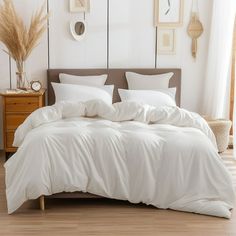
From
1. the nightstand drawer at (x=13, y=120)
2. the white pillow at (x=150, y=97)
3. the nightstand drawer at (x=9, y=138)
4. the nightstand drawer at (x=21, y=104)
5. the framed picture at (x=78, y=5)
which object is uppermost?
the framed picture at (x=78, y=5)

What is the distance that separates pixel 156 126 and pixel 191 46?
6.47 ft

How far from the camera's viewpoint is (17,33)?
529 centimetres

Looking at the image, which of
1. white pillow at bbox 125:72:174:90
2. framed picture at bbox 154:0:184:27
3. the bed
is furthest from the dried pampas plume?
the bed

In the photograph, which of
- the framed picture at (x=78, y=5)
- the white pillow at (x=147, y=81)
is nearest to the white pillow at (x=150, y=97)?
the white pillow at (x=147, y=81)

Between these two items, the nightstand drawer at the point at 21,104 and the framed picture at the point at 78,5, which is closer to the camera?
the nightstand drawer at the point at 21,104

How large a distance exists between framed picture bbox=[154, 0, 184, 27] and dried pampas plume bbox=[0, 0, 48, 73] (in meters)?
1.30

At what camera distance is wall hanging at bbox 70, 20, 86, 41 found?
18.7 ft

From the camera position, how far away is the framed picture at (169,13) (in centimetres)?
573

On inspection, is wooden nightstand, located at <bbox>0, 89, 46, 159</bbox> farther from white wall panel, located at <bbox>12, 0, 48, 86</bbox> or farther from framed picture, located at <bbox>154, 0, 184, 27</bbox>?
framed picture, located at <bbox>154, 0, 184, 27</bbox>

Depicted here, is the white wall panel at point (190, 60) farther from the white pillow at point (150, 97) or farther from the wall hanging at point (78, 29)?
the wall hanging at point (78, 29)

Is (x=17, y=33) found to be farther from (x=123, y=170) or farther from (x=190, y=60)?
(x=123, y=170)

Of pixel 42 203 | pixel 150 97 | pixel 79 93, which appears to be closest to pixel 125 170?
pixel 42 203

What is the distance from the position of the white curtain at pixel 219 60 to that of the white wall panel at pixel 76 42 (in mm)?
1263

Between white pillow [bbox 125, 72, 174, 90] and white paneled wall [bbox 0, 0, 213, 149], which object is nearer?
white pillow [bbox 125, 72, 174, 90]
